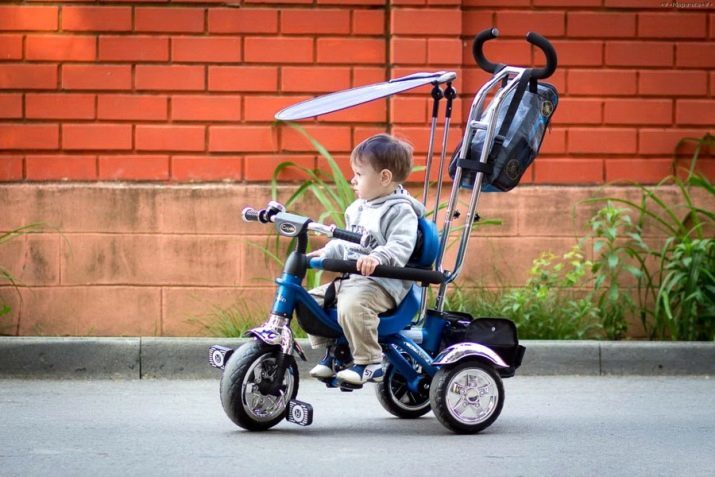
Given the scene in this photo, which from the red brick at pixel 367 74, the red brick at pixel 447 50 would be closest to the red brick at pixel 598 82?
the red brick at pixel 447 50

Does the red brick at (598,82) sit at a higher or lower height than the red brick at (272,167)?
higher

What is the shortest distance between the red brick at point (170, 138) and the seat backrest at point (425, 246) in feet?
11.8

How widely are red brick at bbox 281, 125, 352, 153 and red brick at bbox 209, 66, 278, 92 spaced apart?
0.36m

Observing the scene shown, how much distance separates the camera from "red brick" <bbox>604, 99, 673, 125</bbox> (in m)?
9.26

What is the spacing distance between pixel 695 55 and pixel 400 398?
4476mm

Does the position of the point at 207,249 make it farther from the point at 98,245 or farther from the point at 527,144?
the point at 527,144

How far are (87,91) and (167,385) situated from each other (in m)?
2.51

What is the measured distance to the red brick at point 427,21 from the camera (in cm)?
897

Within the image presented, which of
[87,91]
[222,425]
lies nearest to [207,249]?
[87,91]

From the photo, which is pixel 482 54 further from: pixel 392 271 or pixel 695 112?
pixel 695 112

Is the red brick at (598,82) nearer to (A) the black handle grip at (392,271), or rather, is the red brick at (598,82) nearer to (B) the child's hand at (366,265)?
(A) the black handle grip at (392,271)

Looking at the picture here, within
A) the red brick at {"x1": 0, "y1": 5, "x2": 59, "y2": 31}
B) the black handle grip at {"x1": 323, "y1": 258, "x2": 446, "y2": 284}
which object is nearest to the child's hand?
the black handle grip at {"x1": 323, "y1": 258, "x2": 446, "y2": 284}

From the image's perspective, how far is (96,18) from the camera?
8930mm

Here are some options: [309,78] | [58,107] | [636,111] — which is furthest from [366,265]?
[636,111]
